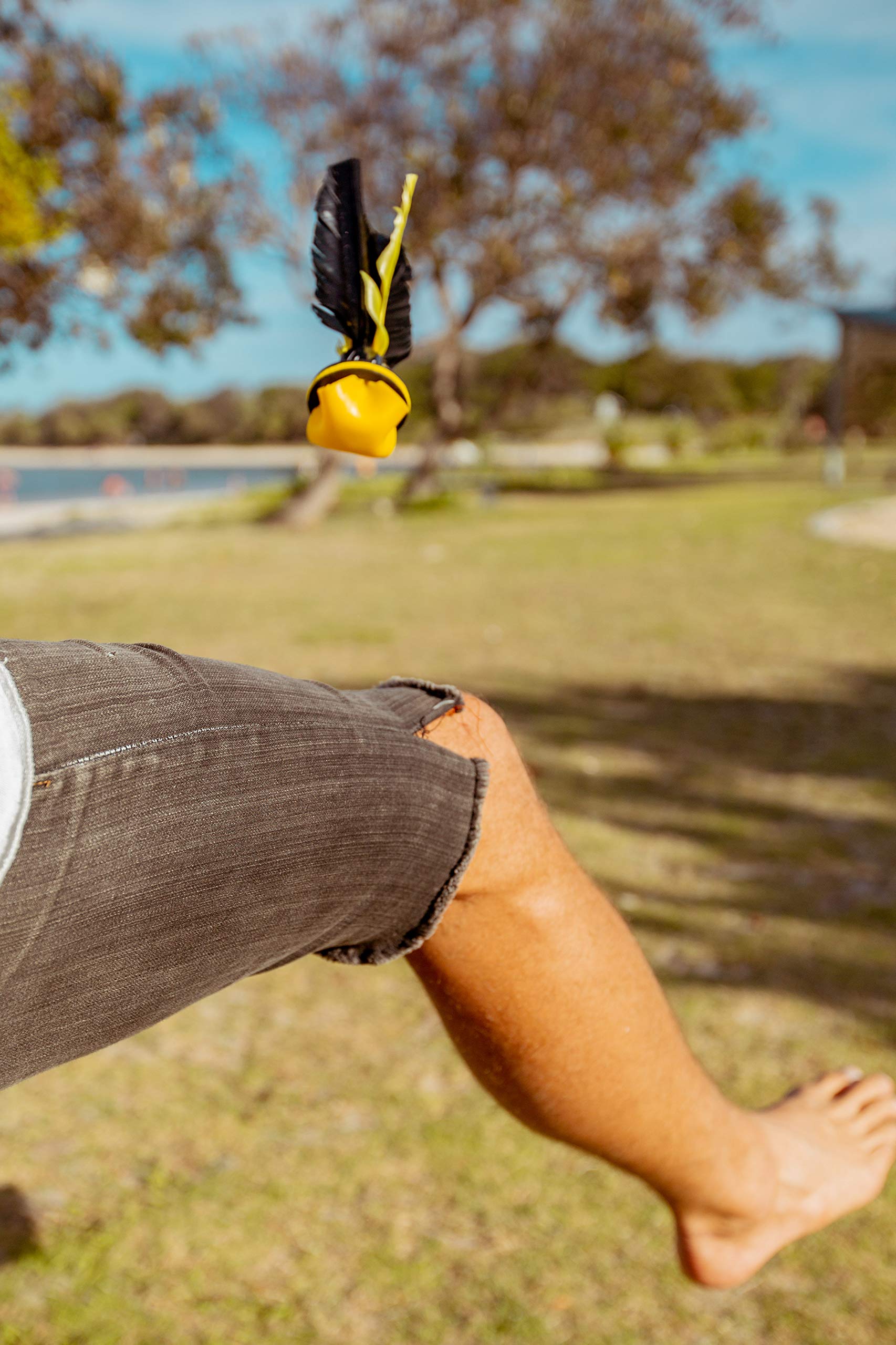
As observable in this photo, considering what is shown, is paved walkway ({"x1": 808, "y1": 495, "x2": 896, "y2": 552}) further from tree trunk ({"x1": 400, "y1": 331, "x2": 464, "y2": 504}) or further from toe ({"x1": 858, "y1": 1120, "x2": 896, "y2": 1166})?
toe ({"x1": 858, "y1": 1120, "x2": 896, "y2": 1166})

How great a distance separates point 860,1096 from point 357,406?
1510mm

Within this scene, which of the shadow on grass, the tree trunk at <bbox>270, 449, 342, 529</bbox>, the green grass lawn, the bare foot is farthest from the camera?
the tree trunk at <bbox>270, 449, 342, 529</bbox>

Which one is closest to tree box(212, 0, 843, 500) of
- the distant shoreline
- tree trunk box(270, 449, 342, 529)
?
tree trunk box(270, 449, 342, 529)

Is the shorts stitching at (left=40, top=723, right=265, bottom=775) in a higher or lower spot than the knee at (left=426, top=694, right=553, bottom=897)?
higher

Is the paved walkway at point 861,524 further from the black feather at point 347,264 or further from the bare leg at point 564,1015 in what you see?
the black feather at point 347,264

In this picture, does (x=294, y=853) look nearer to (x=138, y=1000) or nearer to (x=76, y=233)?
(x=138, y=1000)

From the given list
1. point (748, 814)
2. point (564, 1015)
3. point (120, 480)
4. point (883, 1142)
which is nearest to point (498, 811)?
point (564, 1015)

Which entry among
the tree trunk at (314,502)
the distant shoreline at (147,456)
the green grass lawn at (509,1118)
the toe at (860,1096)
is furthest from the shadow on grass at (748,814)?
the distant shoreline at (147,456)

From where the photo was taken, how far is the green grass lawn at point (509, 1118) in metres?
1.78

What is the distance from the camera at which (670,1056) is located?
1371mm

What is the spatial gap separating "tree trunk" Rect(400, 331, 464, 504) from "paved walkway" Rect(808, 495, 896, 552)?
7.60m

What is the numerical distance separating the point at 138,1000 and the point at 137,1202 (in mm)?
1285

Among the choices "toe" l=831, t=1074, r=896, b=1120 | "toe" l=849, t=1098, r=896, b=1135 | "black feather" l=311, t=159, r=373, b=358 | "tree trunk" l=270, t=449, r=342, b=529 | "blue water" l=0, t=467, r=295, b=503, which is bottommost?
"blue water" l=0, t=467, r=295, b=503

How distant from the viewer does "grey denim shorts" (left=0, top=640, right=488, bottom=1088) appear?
0.88 metres
